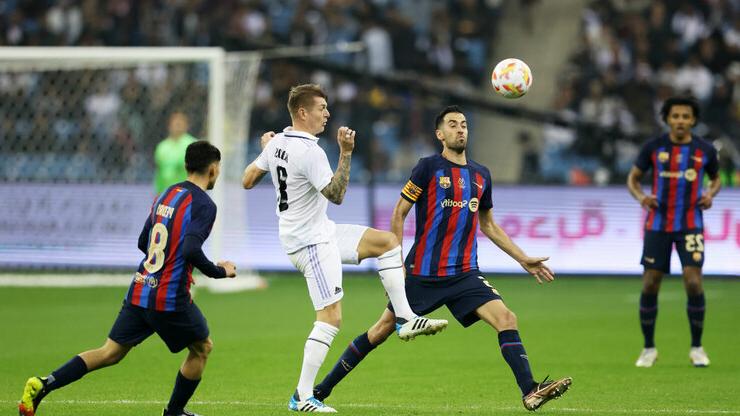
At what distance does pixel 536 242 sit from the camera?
1827 centimetres

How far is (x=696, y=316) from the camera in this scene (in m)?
10.6

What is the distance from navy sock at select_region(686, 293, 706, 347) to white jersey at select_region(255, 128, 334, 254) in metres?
4.13

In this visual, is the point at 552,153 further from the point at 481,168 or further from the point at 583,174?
the point at 481,168

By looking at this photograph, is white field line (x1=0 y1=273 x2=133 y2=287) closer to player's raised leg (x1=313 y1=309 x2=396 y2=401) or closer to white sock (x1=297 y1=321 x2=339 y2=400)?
player's raised leg (x1=313 y1=309 x2=396 y2=401)

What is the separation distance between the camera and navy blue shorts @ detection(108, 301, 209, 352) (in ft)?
23.6

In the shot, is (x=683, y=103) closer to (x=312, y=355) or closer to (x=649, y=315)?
(x=649, y=315)

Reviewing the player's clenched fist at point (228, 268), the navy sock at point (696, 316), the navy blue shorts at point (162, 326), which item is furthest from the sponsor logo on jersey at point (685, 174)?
the navy blue shorts at point (162, 326)

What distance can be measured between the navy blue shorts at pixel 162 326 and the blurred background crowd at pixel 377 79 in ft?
38.3

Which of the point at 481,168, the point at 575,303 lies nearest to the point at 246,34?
the point at 575,303

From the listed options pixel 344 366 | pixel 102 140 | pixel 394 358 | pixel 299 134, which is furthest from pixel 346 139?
pixel 102 140

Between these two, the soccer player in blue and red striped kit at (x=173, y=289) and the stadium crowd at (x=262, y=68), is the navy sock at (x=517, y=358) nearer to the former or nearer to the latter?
the soccer player in blue and red striped kit at (x=173, y=289)

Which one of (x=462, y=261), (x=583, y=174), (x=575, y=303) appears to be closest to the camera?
(x=462, y=261)

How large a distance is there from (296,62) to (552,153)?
4.82 metres

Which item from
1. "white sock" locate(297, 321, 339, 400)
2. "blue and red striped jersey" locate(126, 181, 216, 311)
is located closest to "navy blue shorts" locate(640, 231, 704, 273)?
"white sock" locate(297, 321, 339, 400)
